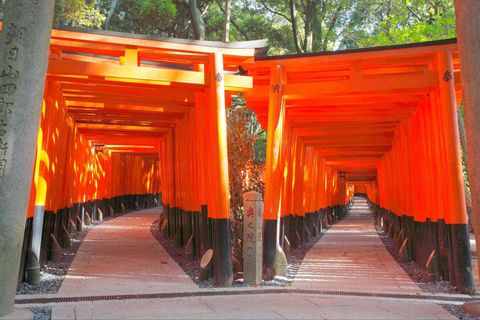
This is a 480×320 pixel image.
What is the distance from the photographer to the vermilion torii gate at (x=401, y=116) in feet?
22.9

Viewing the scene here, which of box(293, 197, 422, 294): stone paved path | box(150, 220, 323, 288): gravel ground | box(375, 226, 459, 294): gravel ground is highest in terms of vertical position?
box(150, 220, 323, 288): gravel ground

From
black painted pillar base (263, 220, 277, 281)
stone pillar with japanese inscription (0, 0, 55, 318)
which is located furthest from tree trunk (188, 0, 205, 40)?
stone pillar with japanese inscription (0, 0, 55, 318)

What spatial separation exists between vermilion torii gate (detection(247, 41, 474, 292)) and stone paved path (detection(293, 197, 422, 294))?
1.97 ft

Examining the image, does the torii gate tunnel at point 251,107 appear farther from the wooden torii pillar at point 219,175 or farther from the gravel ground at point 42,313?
the gravel ground at point 42,313

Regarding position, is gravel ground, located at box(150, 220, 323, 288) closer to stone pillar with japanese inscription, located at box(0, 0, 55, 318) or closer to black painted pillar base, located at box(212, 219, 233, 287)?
black painted pillar base, located at box(212, 219, 233, 287)

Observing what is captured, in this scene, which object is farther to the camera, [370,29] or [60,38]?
[370,29]

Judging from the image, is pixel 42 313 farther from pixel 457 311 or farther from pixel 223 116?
pixel 457 311

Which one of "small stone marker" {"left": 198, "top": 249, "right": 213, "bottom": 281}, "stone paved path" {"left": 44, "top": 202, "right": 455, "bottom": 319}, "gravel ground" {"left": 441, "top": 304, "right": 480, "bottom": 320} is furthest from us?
"small stone marker" {"left": 198, "top": 249, "right": 213, "bottom": 281}

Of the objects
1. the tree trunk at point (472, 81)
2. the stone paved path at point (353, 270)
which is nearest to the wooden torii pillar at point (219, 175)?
the stone paved path at point (353, 270)

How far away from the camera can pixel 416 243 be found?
9625 mm

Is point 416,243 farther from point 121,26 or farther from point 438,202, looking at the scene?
point 121,26

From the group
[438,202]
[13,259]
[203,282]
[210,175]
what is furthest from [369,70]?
[13,259]

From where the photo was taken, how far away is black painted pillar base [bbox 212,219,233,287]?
22.3 ft

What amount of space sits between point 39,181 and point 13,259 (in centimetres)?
328
